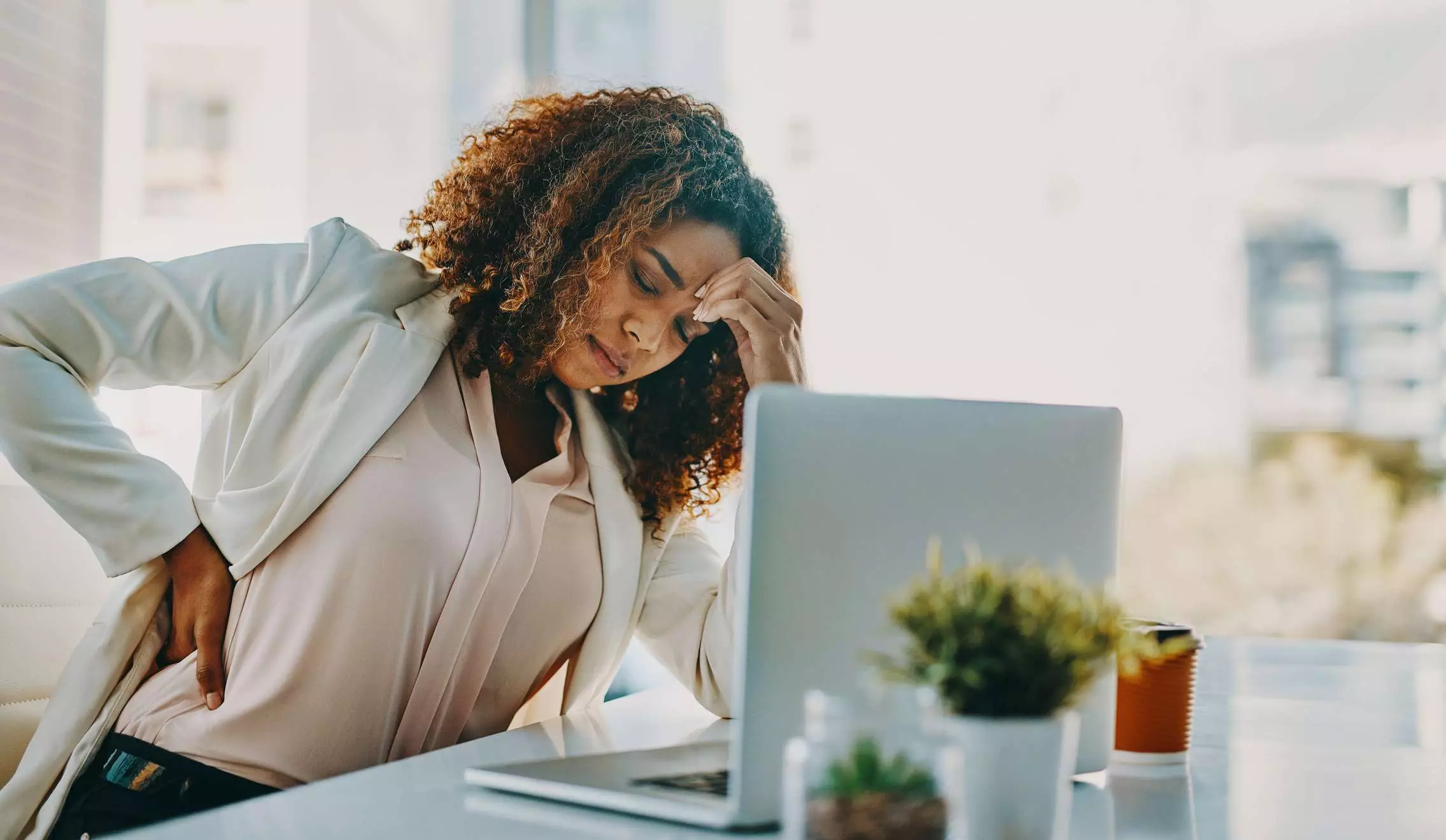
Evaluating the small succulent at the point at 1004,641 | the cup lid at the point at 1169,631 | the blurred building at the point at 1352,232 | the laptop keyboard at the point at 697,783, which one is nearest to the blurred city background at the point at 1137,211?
the blurred building at the point at 1352,232

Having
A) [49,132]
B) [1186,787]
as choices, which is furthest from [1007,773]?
[49,132]

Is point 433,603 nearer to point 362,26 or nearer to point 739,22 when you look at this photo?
point 362,26

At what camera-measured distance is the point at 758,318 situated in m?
1.40

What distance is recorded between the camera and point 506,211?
59.6 inches

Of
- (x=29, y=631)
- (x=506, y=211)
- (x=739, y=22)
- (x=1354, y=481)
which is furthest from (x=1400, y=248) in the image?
(x=29, y=631)

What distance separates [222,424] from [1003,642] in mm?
1032

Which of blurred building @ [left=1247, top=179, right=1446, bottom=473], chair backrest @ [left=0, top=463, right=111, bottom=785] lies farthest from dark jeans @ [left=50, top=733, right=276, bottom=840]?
blurred building @ [left=1247, top=179, right=1446, bottom=473]

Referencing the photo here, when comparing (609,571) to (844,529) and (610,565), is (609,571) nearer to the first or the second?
(610,565)

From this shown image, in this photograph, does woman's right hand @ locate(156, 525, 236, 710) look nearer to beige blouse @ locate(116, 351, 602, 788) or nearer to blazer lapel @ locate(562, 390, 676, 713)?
beige blouse @ locate(116, 351, 602, 788)

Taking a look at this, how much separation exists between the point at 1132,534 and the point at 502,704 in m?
2.13

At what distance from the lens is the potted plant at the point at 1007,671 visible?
1.96ft

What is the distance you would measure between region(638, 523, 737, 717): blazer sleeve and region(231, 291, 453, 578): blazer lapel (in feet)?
1.29

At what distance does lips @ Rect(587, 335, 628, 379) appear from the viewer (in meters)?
1.44

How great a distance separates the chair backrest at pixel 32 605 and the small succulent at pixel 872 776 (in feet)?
3.36
